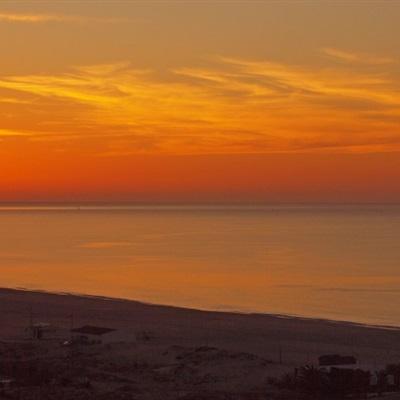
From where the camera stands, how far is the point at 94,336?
126ft

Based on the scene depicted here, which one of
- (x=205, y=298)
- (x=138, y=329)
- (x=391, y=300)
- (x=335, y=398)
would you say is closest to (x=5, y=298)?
(x=205, y=298)

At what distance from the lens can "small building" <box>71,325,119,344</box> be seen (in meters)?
37.2

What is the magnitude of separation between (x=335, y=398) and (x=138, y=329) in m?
19.8

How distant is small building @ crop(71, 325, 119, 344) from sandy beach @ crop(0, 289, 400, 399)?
87 centimetres

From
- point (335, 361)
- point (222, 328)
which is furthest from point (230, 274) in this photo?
point (335, 361)

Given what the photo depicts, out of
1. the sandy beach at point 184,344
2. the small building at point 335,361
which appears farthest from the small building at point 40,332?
the small building at point 335,361

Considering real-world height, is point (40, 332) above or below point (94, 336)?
above

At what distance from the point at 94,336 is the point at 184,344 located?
4553 mm

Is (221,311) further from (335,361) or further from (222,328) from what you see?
(335,361)

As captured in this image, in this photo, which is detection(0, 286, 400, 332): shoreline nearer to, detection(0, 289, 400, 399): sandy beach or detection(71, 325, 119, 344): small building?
detection(0, 289, 400, 399): sandy beach

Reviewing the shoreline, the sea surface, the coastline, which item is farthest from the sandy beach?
the sea surface

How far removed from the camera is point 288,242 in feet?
497

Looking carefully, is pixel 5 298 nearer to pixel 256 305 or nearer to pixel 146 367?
pixel 256 305

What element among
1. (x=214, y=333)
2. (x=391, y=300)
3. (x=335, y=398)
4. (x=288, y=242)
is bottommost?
(x=335, y=398)
